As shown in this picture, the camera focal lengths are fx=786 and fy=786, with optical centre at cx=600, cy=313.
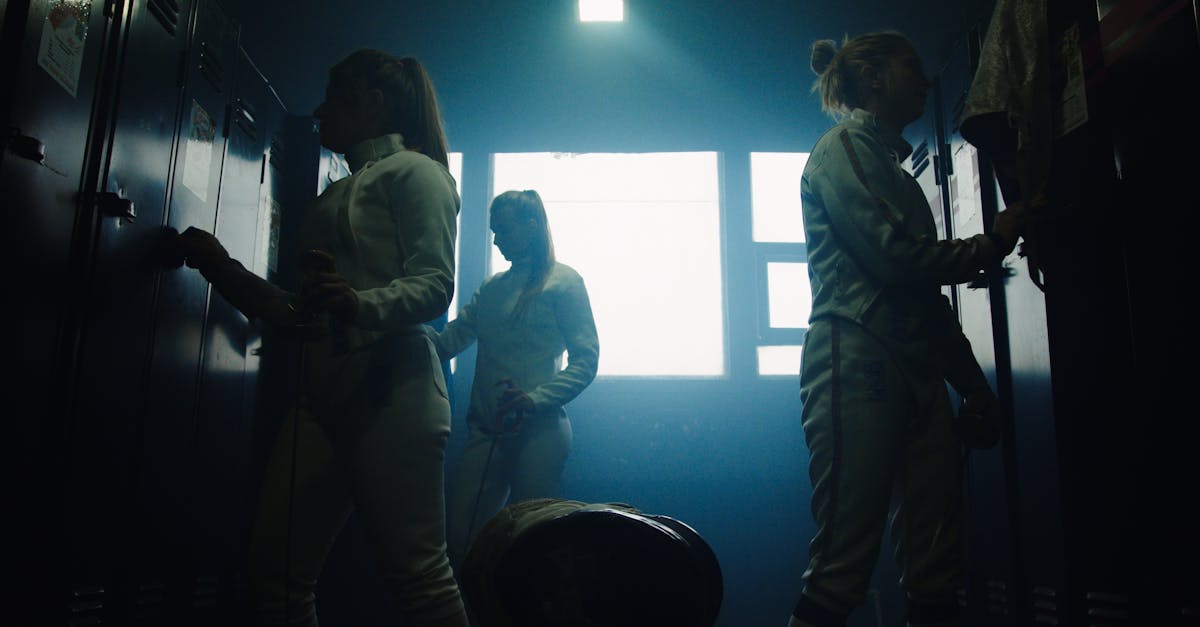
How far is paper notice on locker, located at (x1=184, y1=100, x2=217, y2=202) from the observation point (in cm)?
180

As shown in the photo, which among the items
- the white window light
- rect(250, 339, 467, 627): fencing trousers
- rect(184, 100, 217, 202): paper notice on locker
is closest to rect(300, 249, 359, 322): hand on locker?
rect(250, 339, 467, 627): fencing trousers

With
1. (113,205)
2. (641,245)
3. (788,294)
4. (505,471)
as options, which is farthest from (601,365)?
(113,205)

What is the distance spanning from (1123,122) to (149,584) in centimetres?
232

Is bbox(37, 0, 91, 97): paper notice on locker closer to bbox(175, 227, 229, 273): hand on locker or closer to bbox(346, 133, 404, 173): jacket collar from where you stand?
bbox(175, 227, 229, 273): hand on locker

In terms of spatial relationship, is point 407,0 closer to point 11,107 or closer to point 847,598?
point 11,107

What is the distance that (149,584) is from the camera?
1.66m

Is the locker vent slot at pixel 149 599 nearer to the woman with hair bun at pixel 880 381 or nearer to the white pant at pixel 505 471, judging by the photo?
the white pant at pixel 505 471

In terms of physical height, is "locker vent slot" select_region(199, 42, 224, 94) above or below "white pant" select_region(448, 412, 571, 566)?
above

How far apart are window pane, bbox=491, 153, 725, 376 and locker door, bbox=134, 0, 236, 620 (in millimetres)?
1775

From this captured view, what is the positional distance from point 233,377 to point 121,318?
66 cm

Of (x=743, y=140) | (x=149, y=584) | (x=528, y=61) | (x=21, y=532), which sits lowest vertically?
(x=149, y=584)

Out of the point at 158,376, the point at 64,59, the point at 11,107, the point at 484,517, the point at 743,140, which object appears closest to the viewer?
the point at 11,107

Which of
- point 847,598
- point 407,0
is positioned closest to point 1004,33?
point 847,598

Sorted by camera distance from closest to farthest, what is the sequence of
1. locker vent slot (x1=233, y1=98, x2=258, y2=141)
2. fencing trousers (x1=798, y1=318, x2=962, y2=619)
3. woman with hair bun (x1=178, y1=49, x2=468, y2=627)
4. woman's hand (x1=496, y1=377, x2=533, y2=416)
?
woman with hair bun (x1=178, y1=49, x2=468, y2=627)
fencing trousers (x1=798, y1=318, x2=962, y2=619)
locker vent slot (x1=233, y1=98, x2=258, y2=141)
woman's hand (x1=496, y1=377, x2=533, y2=416)
